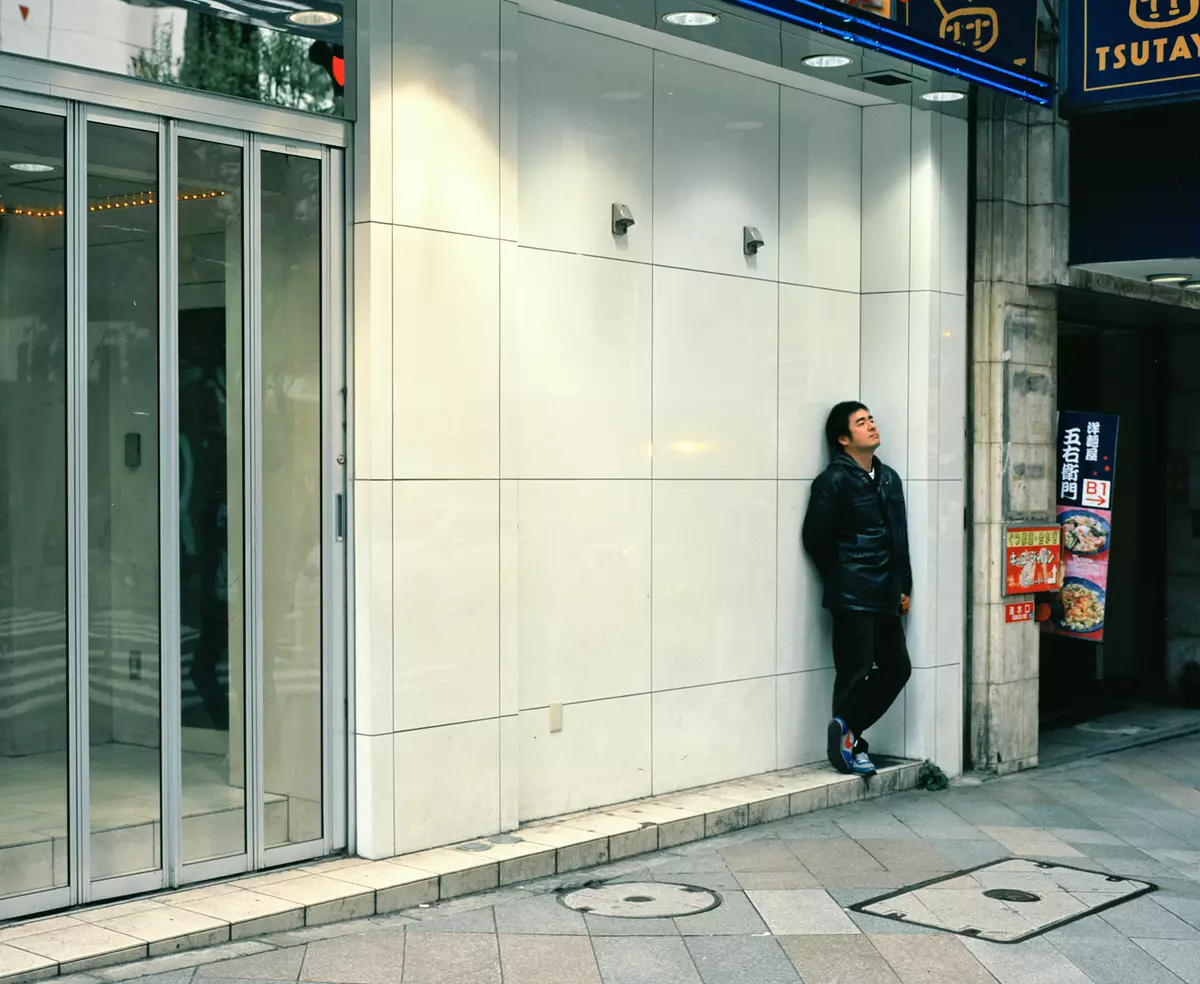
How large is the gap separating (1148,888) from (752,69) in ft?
16.8

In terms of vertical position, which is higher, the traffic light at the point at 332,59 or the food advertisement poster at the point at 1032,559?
the traffic light at the point at 332,59

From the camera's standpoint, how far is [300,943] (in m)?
6.32

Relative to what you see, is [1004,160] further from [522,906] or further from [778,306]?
[522,906]

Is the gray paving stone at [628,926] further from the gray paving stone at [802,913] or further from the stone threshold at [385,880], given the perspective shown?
the stone threshold at [385,880]

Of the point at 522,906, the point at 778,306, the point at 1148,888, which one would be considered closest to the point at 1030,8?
the point at 778,306

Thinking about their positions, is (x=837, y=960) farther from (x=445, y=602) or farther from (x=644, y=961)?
(x=445, y=602)

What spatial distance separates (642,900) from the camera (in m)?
7.17

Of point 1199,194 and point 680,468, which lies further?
point 1199,194

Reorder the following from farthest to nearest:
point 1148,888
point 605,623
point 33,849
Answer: point 605,623
point 1148,888
point 33,849

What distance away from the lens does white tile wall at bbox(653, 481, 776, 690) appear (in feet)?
29.2

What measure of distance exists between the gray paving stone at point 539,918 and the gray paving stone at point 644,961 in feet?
0.71

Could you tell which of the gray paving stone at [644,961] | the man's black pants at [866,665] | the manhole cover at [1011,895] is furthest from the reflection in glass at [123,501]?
the man's black pants at [866,665]

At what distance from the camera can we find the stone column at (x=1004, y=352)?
1033cm

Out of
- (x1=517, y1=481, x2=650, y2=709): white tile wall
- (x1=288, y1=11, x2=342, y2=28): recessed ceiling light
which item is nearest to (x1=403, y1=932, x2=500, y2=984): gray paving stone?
(x1=517, y1=481, x2=650, y2=709): white tile wall
